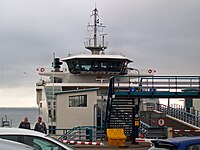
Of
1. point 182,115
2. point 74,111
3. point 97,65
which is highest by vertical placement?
point 97,65

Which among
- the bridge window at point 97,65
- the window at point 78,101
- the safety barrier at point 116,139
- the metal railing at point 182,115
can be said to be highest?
the bridge window at point 97,65

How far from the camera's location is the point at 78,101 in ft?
108

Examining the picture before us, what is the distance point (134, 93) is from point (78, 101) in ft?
35.7

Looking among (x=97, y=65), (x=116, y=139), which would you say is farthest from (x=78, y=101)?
(x=116, y=139)

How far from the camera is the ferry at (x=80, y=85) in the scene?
32625 mm

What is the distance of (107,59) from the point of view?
40375 mm

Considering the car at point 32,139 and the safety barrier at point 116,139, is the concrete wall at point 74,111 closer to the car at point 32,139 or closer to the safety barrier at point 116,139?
the safety barrier at point 116,139

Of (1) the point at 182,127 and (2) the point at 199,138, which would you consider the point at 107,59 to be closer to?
(1) the point at 182,127

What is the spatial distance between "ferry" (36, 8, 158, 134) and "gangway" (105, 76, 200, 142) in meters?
6.10

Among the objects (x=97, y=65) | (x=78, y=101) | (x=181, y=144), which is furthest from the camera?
(x=97, y=65)

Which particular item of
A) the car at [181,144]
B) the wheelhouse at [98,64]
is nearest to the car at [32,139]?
the car at [181,144]

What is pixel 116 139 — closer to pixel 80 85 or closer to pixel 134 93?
pixel 134 93

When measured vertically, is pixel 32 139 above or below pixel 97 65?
below

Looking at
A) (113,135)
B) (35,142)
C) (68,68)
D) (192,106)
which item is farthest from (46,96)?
(35,142)
